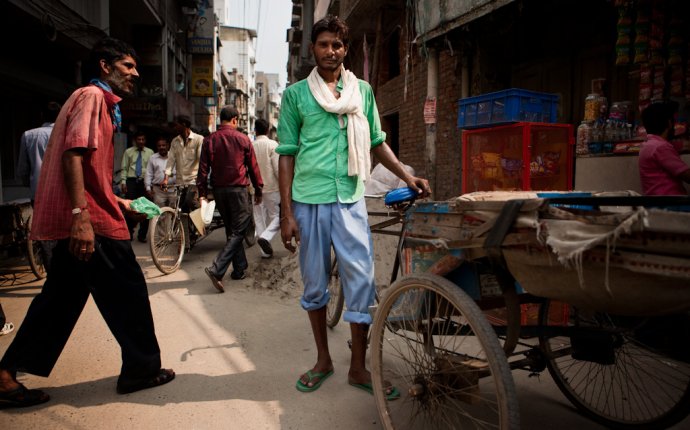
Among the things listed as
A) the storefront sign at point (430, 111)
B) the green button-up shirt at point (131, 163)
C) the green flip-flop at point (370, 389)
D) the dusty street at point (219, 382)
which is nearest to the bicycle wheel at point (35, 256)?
the dusty street at point (219, 382)

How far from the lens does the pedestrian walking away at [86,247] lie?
2641 millimetres

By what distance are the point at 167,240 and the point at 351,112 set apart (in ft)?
14.9

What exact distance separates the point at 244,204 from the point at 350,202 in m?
3.36

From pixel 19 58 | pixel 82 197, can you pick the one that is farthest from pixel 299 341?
pixel 19 58

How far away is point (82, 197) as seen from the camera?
2619mm

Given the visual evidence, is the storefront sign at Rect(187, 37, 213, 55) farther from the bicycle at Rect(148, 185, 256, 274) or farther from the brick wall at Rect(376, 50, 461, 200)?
the bicycle at Rect(148, 185, 256, 274)

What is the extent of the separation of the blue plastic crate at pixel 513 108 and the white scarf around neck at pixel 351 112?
2.29 m

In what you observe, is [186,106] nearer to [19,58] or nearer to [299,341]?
[19,58]

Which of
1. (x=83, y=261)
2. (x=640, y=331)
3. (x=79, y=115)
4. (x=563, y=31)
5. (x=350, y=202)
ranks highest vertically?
(x=563, y=31)

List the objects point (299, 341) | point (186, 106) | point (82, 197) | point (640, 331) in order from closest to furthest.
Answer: point (640, 331)
point (82, 197)
point (299, 341)
point (186, 106)

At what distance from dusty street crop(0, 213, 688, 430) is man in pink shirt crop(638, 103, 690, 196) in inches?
71.8

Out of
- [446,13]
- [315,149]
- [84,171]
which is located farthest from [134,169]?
[315,149]

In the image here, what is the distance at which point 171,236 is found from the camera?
6.67m

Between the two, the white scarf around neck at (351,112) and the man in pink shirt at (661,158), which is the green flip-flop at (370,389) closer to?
the white scarf around neck at (351,112)
